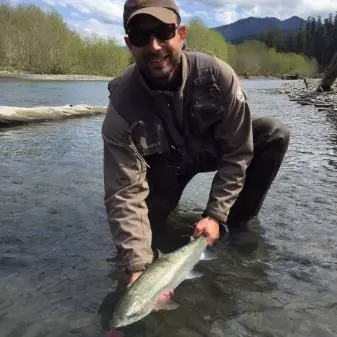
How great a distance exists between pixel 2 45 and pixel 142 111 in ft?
227

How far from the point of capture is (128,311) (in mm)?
2281

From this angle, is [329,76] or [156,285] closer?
[156,285]

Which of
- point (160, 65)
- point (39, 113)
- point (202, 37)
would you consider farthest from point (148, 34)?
point (202, 37)

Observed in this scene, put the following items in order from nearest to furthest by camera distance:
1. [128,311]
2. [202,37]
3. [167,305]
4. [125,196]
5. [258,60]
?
[128,311], [167,305], [125,196], [202,37], [258,60]

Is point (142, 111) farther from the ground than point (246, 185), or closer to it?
farther from the ground

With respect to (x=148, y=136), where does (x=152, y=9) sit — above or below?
above

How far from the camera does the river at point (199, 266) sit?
2773mm

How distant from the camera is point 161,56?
313cm

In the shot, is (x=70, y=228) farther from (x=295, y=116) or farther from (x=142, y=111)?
(x=295, y=116)

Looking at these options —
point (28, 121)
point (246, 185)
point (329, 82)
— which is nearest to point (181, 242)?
point (246, 185)

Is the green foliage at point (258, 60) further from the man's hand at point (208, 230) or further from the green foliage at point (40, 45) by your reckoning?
the man's hand at point (208, 230)

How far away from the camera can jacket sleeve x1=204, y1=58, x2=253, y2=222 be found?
3480 millimetres

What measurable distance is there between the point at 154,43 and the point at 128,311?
1703 millimetres

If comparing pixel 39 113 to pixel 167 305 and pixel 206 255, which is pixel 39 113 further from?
pixel 167 305
